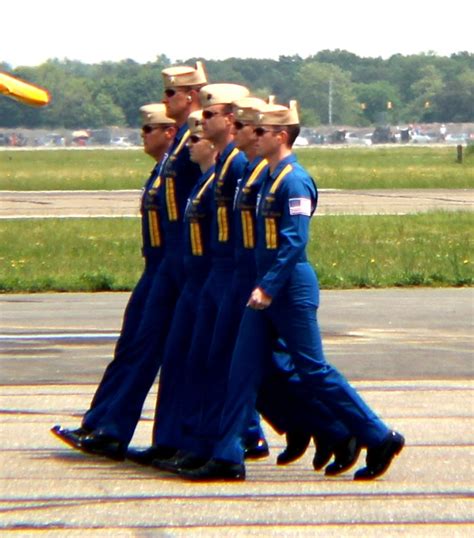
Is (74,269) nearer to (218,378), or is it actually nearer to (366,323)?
(366,323)

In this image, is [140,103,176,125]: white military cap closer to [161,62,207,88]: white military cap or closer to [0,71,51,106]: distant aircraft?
[161,62,207,88]: white military cap

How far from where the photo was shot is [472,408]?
941 centimetres

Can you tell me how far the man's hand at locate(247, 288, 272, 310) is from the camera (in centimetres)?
710

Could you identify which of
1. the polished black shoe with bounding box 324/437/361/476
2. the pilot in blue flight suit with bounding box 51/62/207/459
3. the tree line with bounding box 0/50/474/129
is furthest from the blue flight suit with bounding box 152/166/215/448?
the tree line with bounding box 0/50/474/129

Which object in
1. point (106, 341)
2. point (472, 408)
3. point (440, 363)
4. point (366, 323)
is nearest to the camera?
point (472, 408)

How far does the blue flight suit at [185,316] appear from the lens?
301 inches

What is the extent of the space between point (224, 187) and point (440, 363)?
4332mm

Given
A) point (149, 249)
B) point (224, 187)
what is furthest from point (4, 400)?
point (224, 187)

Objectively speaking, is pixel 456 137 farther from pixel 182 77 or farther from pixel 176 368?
pixel 176 368

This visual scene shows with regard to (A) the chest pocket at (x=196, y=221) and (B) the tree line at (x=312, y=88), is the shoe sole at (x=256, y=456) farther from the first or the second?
(B) the tree line at (x=312, y=88)

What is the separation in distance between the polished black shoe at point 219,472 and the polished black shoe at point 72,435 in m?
0.85

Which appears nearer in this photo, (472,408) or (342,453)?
(342,453)

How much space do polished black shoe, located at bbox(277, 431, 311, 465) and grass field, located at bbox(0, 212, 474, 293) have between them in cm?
967

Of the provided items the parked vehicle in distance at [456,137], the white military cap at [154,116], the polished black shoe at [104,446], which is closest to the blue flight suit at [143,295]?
the polished black shoe at [104,446]
